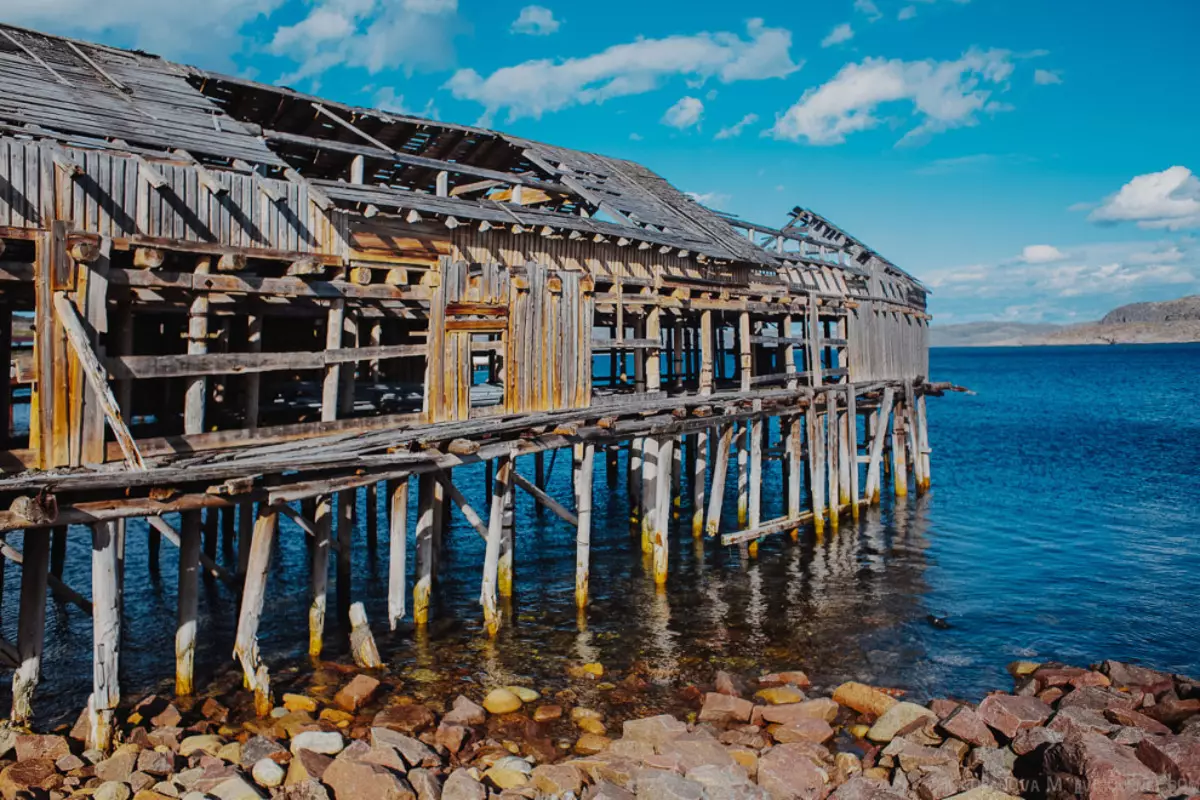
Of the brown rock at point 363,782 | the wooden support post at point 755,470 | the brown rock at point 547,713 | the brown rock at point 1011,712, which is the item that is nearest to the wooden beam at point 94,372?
the brown rock at point 363,782

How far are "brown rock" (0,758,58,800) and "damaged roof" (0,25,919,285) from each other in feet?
24.8

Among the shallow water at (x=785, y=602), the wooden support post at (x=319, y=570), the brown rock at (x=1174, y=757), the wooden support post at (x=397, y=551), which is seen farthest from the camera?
the shallow water at (x=785, y=602)

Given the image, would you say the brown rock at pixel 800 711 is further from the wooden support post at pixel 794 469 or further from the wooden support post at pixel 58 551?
the wooden support post at pixel 58 551

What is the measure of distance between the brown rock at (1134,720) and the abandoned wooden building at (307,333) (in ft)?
24.8

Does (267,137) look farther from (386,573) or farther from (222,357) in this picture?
(386,573)

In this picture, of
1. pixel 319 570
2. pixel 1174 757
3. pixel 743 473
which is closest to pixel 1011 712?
pixel 1174 757

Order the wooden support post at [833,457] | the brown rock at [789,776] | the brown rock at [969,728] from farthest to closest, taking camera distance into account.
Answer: the wooden support post at [833,457], the brown rock at [969,728], the brown rock at [789,776]

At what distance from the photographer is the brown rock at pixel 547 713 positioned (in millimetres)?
10449

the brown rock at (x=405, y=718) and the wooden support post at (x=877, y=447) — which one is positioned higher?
the wooden support post at (x=877, y=447)

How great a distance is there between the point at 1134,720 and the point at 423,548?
9222 millimetres

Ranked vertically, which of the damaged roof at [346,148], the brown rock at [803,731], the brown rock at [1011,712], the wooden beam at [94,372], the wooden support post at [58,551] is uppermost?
the damaged roof at [346,148]

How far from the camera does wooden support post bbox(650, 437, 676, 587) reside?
16234 millimetres

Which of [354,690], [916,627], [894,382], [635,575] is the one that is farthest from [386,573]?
[894,382]

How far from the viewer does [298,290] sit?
11.6 meters
